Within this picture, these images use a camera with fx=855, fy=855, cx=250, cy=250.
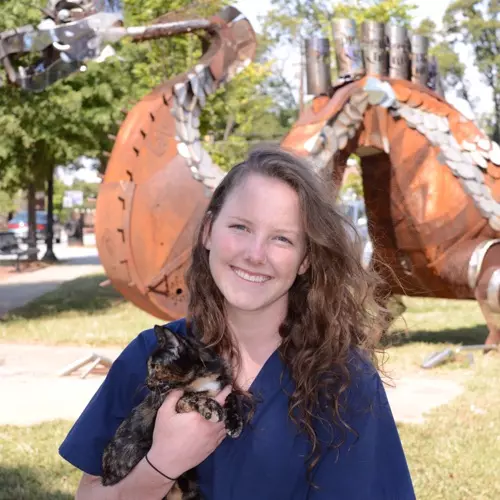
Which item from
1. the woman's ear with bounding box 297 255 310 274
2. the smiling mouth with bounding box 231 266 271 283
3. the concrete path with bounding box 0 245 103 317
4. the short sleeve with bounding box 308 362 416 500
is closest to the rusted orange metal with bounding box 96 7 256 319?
the woman's ear with bounding box 297 255 310 274

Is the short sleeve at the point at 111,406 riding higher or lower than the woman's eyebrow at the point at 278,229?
lower

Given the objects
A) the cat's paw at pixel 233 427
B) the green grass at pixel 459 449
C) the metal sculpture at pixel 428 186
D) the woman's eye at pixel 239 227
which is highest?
the woman's eye at pixel 239 227

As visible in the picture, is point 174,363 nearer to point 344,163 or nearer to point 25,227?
point 344,163

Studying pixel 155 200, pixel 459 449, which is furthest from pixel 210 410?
pixel 155 200

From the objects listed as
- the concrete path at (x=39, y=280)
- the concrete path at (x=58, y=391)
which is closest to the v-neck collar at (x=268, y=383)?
the concrete path at (x=58, y=391)

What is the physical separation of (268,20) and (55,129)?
78.3 feet

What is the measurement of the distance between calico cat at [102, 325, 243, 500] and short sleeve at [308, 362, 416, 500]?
23 cm

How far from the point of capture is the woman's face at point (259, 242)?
2.01 metres

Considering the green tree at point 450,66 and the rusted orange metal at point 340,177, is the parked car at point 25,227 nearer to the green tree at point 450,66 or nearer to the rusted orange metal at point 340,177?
the green tree at point 450,66

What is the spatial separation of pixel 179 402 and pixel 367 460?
17.3 inches

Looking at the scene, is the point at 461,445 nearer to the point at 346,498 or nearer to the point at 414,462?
the point at 414,462

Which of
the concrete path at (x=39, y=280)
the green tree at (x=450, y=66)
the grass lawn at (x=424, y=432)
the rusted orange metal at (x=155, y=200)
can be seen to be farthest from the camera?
the green tree at (x=450, y=66)

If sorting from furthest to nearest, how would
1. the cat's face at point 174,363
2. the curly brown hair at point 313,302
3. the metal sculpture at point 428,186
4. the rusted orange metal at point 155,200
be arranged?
the metal sculpture at point 428,186, the rusted orange metal at point 155,200, the curly brown hair at point 313,302, the cat's face at point 174,363

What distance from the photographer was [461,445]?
19.5 ft
